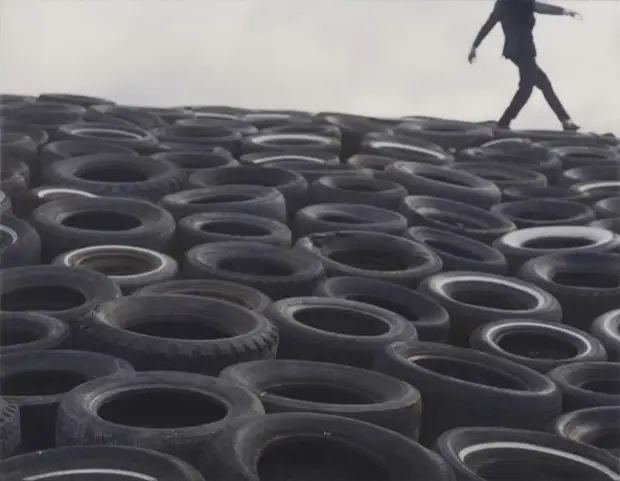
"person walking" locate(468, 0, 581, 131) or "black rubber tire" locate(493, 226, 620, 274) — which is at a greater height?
"person walking" locate(468, 0, 581, 131)

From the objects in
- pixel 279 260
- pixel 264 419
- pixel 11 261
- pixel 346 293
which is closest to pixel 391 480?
pixel 264 419

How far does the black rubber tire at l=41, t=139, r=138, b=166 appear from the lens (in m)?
8.63

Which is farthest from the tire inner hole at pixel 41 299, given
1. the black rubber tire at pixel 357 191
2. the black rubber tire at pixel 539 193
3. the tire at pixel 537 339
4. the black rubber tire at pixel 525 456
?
the black rubber tire at pixel 539 193

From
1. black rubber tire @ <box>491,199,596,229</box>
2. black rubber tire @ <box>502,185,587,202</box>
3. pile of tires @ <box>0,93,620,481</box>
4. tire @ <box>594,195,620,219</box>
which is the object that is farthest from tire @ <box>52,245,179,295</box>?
tire @ <box>594,195,620,219</box>

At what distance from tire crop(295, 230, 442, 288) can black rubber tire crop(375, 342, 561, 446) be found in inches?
71.9

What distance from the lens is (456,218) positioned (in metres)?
8.10

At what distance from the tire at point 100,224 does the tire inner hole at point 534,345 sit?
250cm

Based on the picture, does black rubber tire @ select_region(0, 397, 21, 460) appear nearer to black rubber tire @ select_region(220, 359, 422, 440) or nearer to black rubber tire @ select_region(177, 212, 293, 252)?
black rubber tire @ select_region(220, 359, 422, 440)

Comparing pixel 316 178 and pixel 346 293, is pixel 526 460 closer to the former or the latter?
pixel 346 293

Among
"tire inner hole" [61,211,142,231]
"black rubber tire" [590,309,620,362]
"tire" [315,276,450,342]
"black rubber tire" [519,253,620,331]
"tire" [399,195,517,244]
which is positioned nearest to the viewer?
"black rubber tire" [590,309,620,362]

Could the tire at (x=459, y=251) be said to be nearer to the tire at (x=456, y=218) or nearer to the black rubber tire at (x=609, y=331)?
the tire at (x=456, y=218)

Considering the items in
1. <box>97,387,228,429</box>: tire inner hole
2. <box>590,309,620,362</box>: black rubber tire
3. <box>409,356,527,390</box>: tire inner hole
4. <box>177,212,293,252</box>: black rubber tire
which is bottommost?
<box>97,387,228,429</box>: tire inner hole

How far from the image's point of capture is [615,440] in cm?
465

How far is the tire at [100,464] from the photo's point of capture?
11.1ft
